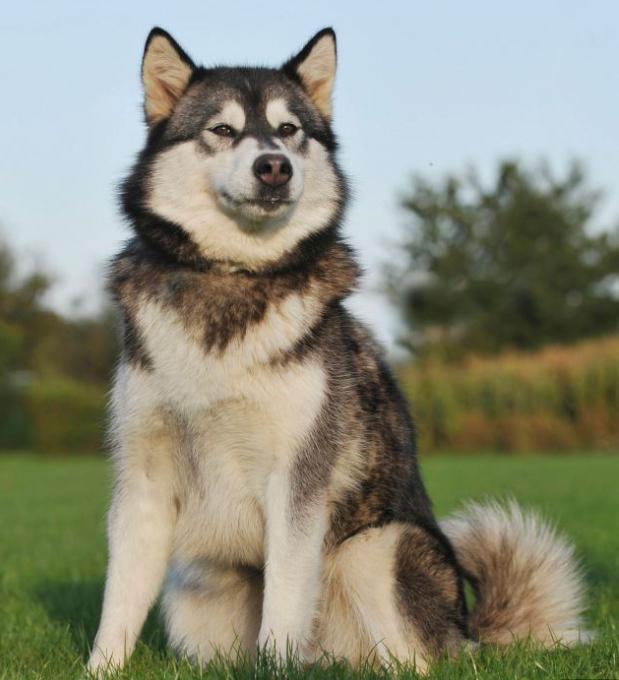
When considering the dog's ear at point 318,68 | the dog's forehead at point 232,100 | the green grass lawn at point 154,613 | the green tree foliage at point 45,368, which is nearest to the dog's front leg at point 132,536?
the green grass lawn at point 154,613

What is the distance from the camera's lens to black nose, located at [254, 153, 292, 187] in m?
3.74

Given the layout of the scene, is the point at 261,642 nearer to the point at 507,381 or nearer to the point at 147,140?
the point at 147,140

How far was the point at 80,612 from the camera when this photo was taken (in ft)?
17.7

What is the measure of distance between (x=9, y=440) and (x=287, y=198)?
970 inches

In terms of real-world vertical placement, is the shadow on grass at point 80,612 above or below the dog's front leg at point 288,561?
below

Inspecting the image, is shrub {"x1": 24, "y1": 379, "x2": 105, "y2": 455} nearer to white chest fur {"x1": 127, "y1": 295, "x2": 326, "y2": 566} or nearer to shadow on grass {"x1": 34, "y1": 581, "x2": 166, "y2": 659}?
shadow on grass {"x1": 34, "y1": 581, "x2": 166, "y2": 659}

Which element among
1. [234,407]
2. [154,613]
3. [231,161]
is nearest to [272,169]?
[231,161]

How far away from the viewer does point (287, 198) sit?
3.85m

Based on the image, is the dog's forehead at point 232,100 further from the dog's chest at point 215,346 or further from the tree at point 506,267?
the tree at point 506,267

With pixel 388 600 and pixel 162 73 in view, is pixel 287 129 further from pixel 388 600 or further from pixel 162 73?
pixel 388 600

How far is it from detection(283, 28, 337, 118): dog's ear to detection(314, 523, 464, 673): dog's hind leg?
5.92 ft

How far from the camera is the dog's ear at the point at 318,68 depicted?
166 inches

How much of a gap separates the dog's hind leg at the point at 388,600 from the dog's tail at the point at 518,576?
1.12 feet

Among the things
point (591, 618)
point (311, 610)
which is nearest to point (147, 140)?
point (311, 610)
